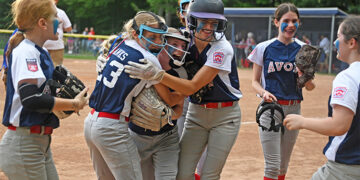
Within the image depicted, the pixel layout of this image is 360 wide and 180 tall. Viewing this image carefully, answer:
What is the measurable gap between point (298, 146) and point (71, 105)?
5.63 metres

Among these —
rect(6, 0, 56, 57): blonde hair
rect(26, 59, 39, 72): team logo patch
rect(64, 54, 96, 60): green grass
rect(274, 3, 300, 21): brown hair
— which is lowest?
rect(64, 54, 96, 60): green grass

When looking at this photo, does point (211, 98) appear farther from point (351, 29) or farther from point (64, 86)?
point (351, 29)

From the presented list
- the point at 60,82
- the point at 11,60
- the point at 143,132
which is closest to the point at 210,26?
the point at 143,132

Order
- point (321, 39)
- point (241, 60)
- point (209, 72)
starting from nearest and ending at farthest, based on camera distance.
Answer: point (209, 72), point (321, 39), point (241, 60)

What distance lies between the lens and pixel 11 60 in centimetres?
329

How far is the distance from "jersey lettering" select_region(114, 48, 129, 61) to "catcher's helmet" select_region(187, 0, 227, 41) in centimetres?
84

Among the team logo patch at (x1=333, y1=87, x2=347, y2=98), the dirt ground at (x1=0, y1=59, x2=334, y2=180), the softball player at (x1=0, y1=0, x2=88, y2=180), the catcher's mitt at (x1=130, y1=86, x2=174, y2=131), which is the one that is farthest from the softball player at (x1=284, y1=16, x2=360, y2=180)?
the dirt ground at (x1=0, y1=59, x2=334, y2=180)

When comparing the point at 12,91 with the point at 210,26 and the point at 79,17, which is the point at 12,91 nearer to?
the point at 210,26

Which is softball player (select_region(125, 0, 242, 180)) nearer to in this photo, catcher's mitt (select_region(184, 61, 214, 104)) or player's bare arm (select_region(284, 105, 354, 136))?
catcher's mitt (select_region(184, 61, 214, 104))

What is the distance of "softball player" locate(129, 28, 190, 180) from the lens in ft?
13.3

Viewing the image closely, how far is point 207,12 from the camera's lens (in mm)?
4105

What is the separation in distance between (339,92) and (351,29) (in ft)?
1.59

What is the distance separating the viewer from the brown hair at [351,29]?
311 centimetres

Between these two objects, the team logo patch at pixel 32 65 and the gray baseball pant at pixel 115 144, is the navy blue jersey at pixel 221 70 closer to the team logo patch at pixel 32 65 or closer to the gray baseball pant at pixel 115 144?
the gray baseball pant at pixel 115 144
